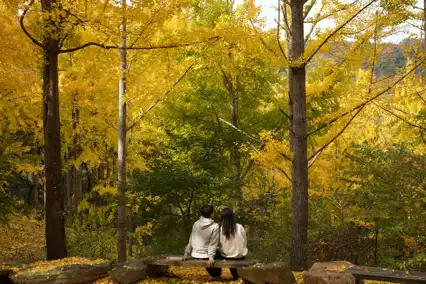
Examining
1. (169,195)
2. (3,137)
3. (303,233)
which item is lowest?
(303,233)

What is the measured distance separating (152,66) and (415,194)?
21.2 ft

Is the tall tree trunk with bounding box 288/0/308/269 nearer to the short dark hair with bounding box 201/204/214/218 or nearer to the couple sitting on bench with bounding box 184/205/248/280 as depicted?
the couple sitting on bench with bounding box 184/205/248/280

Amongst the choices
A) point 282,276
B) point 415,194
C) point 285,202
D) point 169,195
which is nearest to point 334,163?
point 285,202

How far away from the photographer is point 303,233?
774 cm

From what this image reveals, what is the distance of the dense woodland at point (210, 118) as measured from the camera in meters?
6.89

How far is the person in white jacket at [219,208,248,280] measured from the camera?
5.55 m

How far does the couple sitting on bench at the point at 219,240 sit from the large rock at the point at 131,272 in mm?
642

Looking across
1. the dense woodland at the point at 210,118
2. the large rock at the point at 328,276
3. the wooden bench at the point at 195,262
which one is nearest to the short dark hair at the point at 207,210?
the wooden bench at the point at 195,262

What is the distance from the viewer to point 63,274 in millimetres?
5188

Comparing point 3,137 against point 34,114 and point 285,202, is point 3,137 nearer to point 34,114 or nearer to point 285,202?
point 34,114

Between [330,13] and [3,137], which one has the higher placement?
[330,13]

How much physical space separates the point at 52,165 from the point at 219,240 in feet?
10.5

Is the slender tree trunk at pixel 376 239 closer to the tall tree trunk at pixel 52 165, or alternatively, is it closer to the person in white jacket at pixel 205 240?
the person in white jacket at pixel 205 240

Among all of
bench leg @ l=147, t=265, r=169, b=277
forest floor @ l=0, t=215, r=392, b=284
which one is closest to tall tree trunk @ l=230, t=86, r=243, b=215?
forest floor @ l=0, t=215, r=392, b=284
